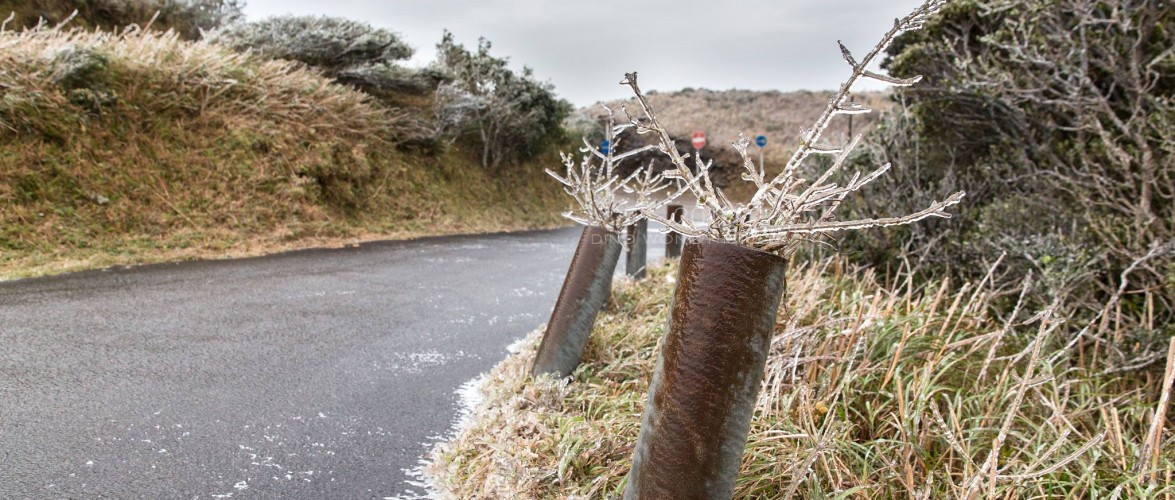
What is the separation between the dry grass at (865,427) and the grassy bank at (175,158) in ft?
18.5

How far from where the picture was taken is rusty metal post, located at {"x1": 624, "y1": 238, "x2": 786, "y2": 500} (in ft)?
5.35

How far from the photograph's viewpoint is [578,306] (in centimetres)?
347

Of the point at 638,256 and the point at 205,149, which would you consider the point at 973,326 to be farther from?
the point at 205,149

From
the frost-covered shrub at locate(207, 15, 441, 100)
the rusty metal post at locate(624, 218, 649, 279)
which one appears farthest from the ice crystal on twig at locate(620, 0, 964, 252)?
the frost-covered shrub at locate(207, 15, 441, 100)

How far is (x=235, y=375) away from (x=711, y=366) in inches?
123

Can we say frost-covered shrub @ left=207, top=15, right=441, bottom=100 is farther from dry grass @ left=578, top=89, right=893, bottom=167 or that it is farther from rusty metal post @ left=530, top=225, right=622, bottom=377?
dry grass @ left=578, top=89, right=893, bottom=167

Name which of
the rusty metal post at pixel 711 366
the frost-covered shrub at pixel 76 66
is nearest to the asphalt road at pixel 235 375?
the rusty metal post at pixel 711 366

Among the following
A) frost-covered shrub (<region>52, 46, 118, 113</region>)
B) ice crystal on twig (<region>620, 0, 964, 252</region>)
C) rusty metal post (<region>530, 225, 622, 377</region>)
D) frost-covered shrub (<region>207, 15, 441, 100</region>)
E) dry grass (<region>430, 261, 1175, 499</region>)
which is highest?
frost-covered shrub (<region>207, 15, 441, 100</region>)

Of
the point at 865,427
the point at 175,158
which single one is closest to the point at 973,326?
the point at 865,427

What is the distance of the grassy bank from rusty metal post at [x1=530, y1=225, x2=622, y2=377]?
17.7 feet

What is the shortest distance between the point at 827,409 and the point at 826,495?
636 mm

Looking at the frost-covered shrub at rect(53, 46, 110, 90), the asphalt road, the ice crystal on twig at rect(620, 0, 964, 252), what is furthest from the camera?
the frost-covered shrub at rect(53, 46, 110, 90)

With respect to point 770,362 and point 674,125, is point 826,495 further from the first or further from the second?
point 674,125

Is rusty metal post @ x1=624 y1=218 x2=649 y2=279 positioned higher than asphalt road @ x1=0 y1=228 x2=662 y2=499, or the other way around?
rusty metal post @ x1=624 y1=218 x2=649 y2=279
